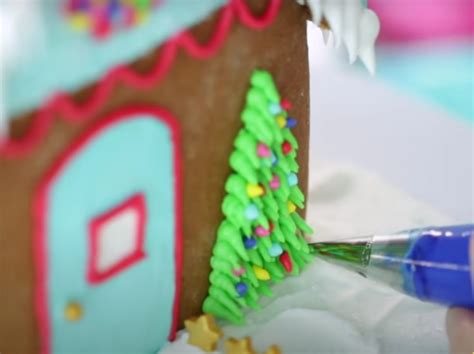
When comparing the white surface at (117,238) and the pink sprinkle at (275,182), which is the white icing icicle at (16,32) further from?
the pink sprinkle at (275,182)

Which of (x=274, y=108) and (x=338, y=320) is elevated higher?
(x=274, y=108)

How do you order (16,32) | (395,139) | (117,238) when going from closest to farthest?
(16,32)
(117,238)
(395,139)

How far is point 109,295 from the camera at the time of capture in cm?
63

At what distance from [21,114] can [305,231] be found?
336 millimetres

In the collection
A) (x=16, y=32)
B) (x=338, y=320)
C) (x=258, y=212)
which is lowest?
(x=338, y=320)

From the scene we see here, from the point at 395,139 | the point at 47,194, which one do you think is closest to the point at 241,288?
the point at 47,194

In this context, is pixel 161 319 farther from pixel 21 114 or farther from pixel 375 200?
pixel 375 200

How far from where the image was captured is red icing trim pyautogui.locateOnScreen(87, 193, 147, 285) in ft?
1.92

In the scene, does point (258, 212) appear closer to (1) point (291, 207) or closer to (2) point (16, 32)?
(1) point (291, 207)

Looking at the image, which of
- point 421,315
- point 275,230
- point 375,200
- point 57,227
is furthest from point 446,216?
point 57,227

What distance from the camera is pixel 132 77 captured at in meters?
0.56

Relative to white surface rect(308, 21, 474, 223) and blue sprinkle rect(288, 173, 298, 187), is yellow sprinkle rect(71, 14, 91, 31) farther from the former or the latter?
white surface rect(308, 21, 474, 223)

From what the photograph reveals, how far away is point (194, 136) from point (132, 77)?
10 centimetres

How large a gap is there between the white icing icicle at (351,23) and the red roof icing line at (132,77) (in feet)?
0.14
